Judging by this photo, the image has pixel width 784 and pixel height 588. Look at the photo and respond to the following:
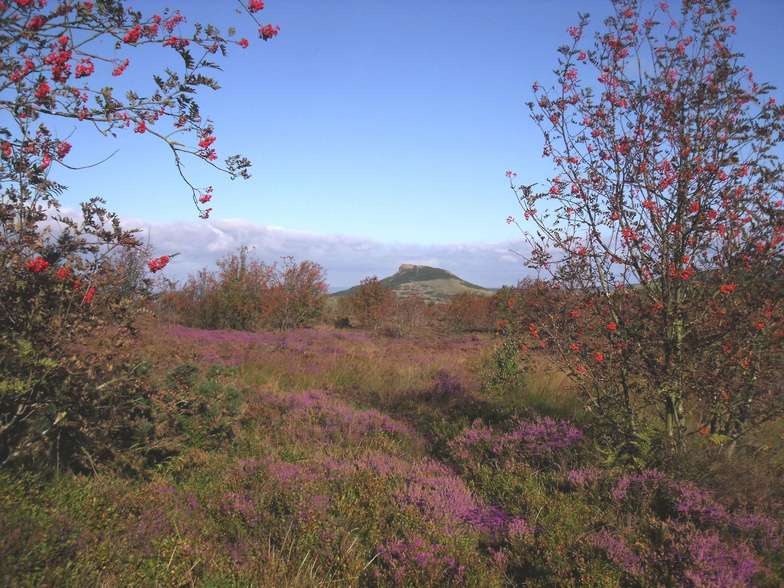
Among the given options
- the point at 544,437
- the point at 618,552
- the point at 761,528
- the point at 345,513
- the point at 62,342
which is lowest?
the point at 345,513

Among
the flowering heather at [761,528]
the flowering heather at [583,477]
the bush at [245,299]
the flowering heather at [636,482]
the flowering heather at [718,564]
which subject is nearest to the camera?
the flowering heather at [718,564]

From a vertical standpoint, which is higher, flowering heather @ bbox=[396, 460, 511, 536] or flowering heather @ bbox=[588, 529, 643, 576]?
flowering heather @ bbox=[588, 529, 643, 576]

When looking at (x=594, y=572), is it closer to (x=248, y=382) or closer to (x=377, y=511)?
(x=377, y=511)

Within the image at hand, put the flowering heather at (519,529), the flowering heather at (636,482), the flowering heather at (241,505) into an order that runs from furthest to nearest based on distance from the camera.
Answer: the flowering heather at (636,482) → the flowering heather at (241,505) → the flowering heather at (519,529)

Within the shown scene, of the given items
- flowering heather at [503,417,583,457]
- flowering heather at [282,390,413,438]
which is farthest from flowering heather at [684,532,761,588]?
flowering heather at [282,390,413,438]

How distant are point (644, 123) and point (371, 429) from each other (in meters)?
5.52

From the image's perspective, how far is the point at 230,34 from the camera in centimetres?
292

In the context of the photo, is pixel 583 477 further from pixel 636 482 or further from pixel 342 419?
pixel 342 419

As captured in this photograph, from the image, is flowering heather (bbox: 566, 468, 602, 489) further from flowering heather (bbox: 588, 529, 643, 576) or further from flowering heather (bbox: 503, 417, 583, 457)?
flowering heather (bbox: 588, 529, 643, 576)

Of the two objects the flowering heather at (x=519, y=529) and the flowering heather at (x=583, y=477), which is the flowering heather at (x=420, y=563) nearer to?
the flowering heather at (x=519, y=529)

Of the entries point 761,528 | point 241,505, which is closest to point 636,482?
point 761,528

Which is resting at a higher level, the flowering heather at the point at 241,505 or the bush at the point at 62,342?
the bush at the point at 62,342

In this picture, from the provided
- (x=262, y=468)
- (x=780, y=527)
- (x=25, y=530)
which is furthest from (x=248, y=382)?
(x=780, y=527)

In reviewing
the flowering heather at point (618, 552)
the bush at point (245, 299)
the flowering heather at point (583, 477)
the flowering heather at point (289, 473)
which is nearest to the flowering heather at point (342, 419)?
the flowering heather at point (289, 473)
